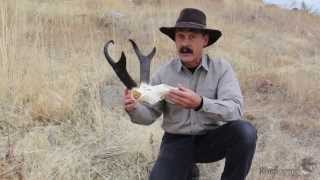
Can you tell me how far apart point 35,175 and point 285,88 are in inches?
160

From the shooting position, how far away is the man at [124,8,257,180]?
11.5 ft

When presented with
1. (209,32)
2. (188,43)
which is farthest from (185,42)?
(209,32)

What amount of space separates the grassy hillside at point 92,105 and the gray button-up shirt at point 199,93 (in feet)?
2.38

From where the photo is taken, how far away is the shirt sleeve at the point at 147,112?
346cm

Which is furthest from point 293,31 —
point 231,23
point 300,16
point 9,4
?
point 9,4

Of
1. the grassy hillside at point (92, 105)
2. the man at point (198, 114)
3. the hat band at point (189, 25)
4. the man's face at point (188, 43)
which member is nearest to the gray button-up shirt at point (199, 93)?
the man at point (198, 114)

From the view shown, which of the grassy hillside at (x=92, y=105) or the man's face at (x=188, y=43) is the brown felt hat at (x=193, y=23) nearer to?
the man's face at (x=188, y=43)

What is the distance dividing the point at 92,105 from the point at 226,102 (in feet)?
5.66

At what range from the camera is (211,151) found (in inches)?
148

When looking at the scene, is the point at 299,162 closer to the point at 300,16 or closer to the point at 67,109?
the point at 67,109

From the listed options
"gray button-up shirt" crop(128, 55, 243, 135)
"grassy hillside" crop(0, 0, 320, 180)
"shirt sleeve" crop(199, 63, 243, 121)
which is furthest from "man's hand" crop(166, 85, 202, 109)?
"grassy hillside" crop(0, 0, 320, 180)

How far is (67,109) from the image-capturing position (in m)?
4.89

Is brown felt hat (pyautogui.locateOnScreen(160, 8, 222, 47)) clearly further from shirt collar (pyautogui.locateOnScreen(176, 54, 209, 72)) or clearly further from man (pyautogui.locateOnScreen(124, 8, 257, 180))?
shirt collar (pyautogui.locateOnScreen(176, 54, 209, 72))

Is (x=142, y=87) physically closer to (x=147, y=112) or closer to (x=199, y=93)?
(x=147, y=112)
